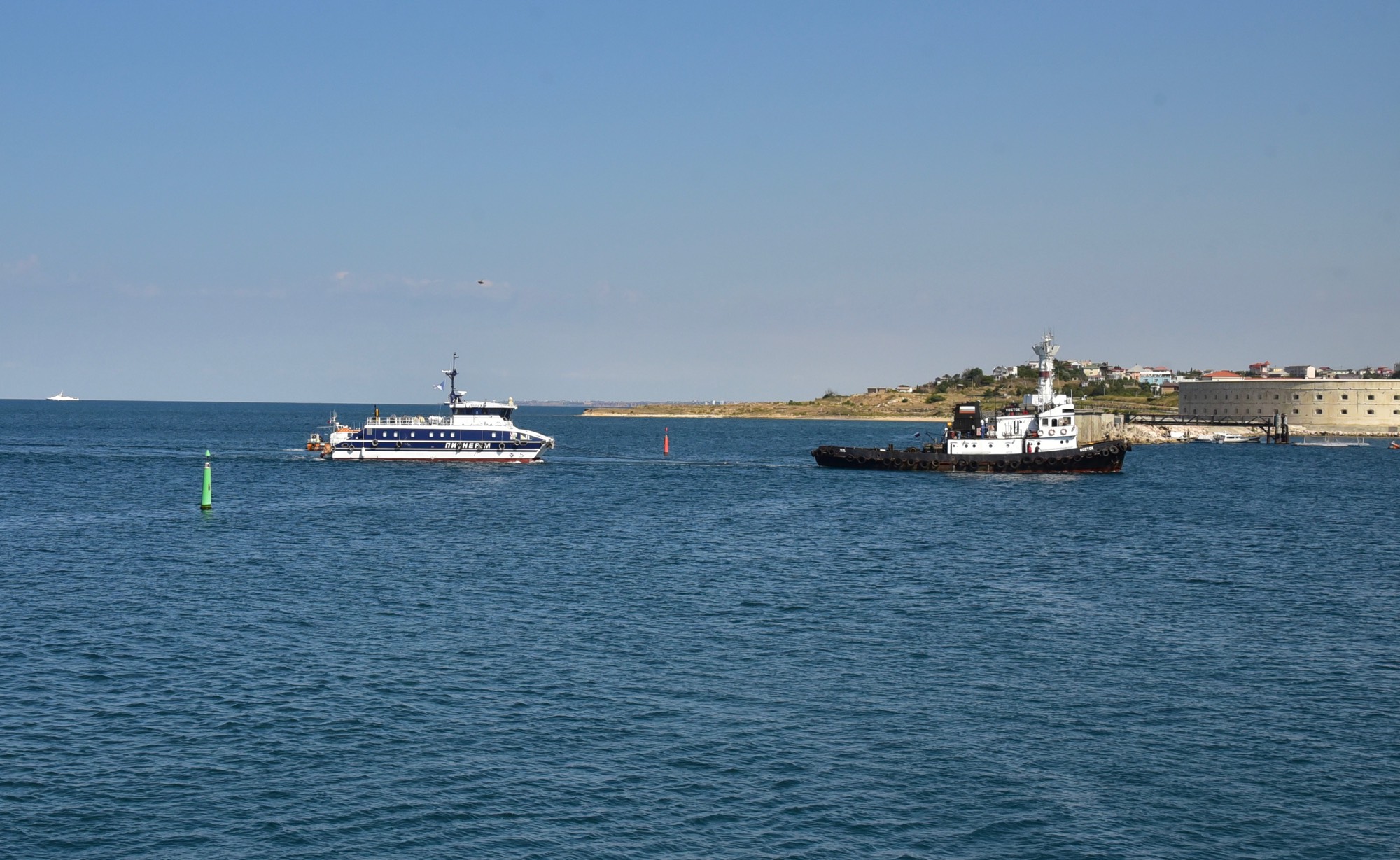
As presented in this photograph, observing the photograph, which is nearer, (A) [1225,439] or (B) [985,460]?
(B) [985,460]

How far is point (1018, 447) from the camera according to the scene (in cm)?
10694

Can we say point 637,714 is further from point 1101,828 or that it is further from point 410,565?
point 410,565

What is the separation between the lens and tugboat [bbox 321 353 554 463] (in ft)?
366

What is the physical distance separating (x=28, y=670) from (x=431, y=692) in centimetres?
1080

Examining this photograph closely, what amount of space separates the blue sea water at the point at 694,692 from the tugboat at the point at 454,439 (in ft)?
154

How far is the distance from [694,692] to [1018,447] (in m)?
82.8

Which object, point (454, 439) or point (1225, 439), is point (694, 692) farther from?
point (1225, 439)

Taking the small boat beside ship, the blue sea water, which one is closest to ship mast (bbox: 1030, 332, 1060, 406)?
the blue sea water

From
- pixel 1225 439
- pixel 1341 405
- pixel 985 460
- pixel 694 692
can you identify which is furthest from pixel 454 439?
pixel 1341 405

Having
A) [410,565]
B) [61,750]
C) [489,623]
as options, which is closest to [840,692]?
[489,623]

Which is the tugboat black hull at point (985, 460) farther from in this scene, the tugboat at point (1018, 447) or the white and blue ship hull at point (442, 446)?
the white and blue ship hull at point (442, 446)

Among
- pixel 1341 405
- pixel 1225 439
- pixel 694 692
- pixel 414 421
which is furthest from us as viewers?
pixel 1341 405

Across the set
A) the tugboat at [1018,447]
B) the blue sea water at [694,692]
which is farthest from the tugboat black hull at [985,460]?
the blue sea water at [694,692]

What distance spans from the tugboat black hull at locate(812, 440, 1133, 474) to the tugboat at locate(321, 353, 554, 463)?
29983 millimetres
